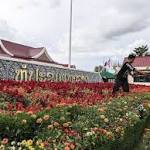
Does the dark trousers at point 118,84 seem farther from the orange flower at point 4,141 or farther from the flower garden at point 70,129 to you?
the orange flower at point 4,141

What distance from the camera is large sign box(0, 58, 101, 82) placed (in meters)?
16.1

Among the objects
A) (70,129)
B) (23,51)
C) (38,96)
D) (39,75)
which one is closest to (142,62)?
(23,51)

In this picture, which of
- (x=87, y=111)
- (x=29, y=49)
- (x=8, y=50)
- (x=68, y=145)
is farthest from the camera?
(x=29, y=49)

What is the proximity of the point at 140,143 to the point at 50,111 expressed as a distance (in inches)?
107

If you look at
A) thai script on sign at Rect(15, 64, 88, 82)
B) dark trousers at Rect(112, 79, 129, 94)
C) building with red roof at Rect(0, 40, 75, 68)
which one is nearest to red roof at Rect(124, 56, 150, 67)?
building with red roof at Rect(0, 40, 75, 68)

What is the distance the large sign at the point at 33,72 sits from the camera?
16.1 metres

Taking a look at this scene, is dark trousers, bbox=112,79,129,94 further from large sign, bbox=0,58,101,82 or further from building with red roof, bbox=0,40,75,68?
building with red roof, bbox=0,40,75,68

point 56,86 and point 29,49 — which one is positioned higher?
point 29,49

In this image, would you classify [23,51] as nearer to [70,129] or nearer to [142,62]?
[142,62]

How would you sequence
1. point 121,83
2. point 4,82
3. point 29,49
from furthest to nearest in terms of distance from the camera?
point 29,49 → point 121,83 → point 4,82

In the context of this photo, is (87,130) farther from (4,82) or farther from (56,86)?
(56,86)

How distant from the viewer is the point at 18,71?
661 inches

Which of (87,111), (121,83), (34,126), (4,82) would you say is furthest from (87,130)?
(121,83)

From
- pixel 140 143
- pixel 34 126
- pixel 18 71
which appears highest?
pixel 18 71
